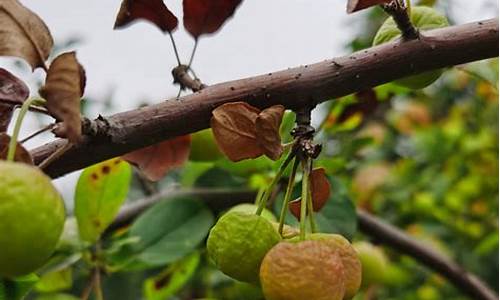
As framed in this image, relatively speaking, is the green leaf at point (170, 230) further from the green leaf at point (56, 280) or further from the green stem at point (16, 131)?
the green stem at point (16, 131)

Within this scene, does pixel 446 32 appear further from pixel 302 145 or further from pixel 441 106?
pixel 441 106

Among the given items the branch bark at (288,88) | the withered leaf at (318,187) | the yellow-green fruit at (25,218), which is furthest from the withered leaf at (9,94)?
the withered leaf at (318,187)

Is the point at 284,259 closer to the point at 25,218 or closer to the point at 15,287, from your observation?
the point at 25,218

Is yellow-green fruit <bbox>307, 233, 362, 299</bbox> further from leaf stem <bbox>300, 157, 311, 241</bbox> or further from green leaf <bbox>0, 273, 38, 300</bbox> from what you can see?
green leaf <bbox>0, 273, 38, 300</bbox>

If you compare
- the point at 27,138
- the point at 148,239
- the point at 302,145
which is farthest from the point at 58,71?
the point at 148,239

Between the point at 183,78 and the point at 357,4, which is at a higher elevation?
the point at 357,4

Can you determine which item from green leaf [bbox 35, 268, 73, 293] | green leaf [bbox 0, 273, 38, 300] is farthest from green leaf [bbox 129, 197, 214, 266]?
green leaf [bbox 0, 273, 38, 300]

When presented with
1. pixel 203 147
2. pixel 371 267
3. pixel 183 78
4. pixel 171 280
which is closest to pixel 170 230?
pixel 171 280
